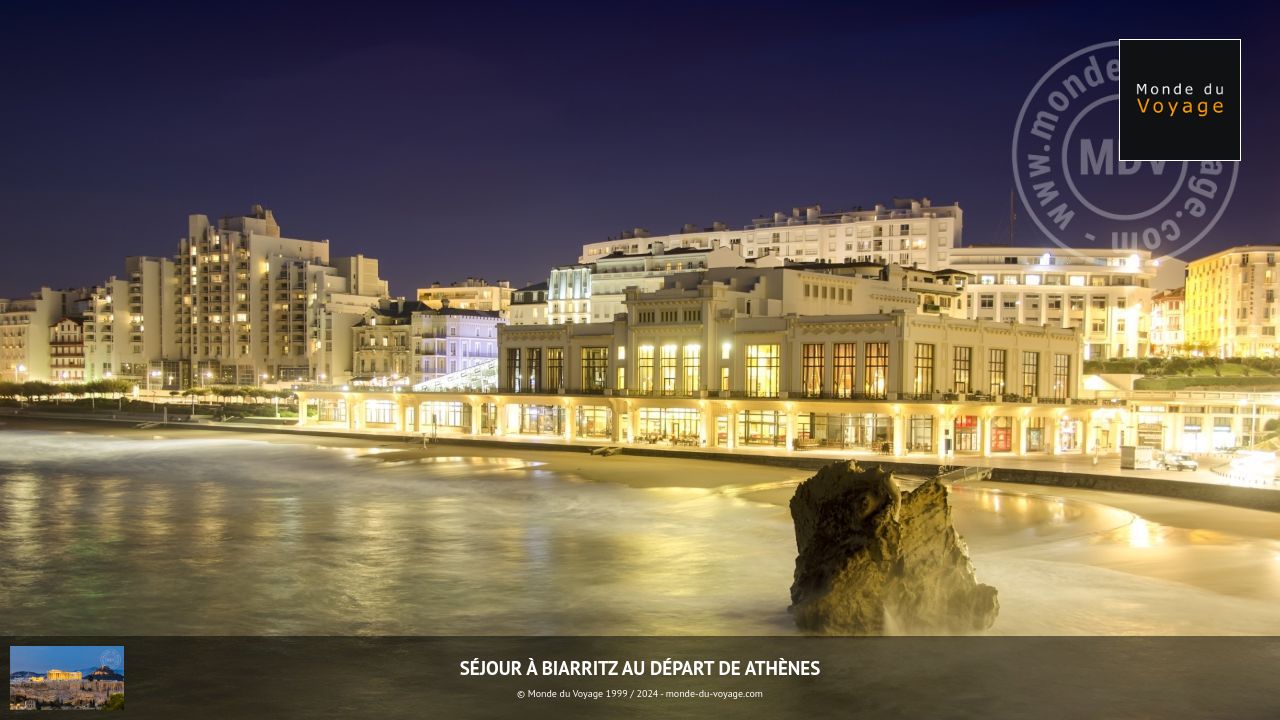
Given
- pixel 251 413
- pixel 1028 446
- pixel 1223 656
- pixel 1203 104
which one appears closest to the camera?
pixel 1223 656

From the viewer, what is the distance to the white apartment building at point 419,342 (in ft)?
409

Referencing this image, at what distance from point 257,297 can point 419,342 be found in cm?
5443

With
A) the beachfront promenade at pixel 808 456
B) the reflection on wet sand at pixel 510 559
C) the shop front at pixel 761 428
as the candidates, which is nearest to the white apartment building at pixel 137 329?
the beachfront promenade at pixel 808 456

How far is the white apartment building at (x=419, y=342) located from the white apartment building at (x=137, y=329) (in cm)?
6101

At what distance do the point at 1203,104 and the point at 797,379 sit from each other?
38.6 meters

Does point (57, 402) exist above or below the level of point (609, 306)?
below

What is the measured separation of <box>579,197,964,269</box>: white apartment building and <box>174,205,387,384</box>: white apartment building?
4962 centimetres

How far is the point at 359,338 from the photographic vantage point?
440ft

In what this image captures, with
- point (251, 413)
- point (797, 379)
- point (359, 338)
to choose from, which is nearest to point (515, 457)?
point (797, 379)

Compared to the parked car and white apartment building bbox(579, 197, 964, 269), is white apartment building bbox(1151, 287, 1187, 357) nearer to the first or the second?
white apartment building bbox(579, 197, 964, 269)

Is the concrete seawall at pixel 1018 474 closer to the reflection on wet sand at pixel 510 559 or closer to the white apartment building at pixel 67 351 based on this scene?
the reflection on wet sand at pixel 510 559

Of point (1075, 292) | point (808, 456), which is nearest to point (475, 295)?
point (1075, 292)

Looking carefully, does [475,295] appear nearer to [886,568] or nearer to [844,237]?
[844,237]

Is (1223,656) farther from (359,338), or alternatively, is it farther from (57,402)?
(57,402)
